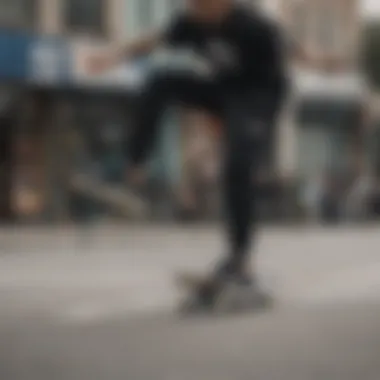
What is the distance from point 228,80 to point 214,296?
13 cm

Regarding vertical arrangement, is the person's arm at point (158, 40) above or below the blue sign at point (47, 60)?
above

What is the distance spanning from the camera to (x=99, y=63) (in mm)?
327

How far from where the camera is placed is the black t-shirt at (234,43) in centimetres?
36

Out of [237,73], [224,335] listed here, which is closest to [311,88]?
[237,73]

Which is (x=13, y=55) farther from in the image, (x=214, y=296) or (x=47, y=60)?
(x=214, y=296)

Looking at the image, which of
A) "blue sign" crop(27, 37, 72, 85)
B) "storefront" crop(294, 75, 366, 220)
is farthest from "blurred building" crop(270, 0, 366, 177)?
"blue sign" crop(27, 37, 72, 85)

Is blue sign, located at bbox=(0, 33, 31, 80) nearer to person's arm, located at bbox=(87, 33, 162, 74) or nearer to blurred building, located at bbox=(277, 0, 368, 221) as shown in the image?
person's arm, located at bbox=(87, 33, 162, 74)

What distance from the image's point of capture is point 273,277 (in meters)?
0.43

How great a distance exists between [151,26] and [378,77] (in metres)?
0.12

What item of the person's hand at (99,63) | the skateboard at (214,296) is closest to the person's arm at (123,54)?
the person's hand at (99,63)

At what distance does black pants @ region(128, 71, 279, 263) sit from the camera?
14.3 inches

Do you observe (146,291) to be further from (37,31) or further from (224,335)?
(37,31)

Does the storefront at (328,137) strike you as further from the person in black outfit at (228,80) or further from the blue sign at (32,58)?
the blue sign at (32,58)

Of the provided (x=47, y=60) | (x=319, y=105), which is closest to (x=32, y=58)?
(x=47, y=60)
